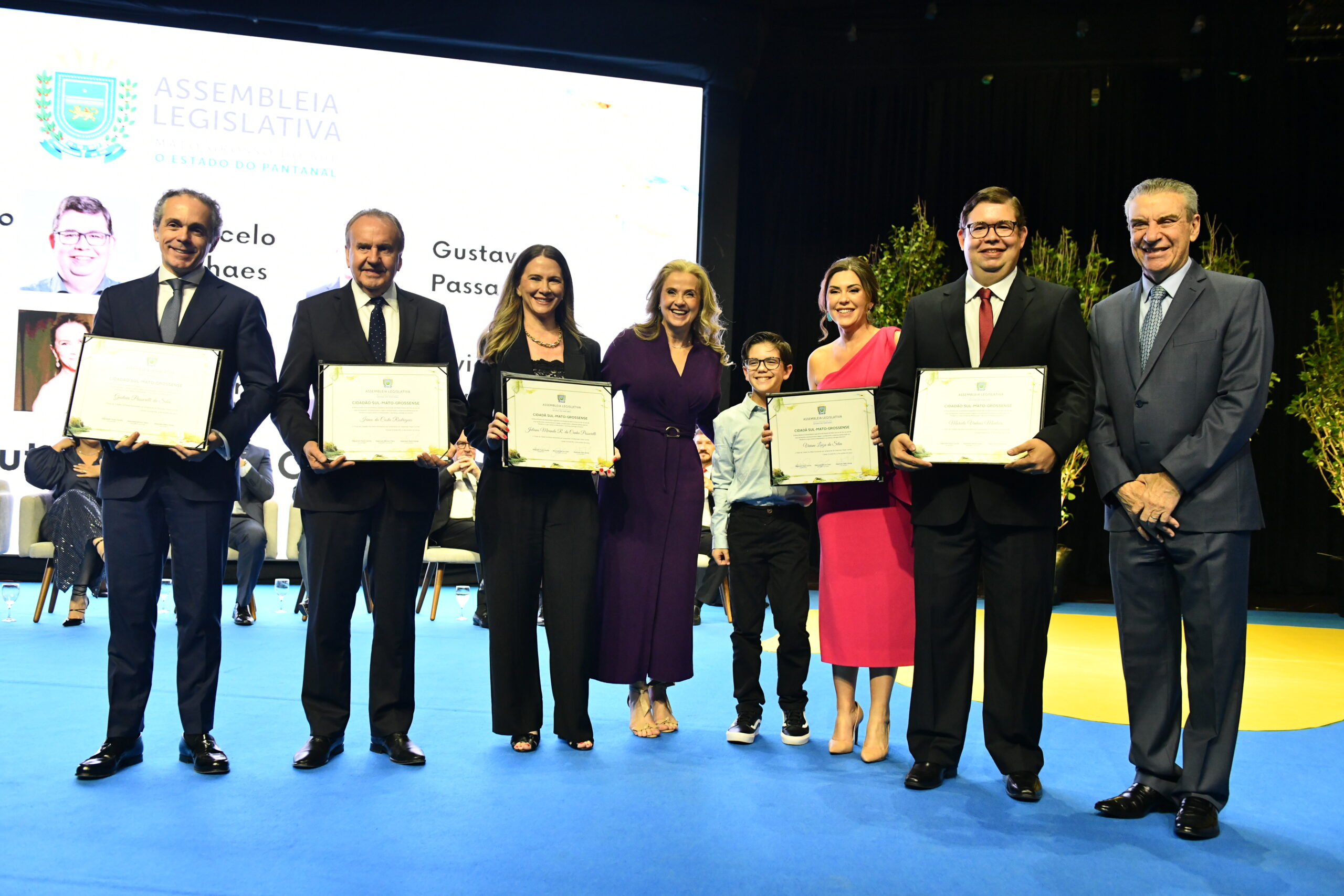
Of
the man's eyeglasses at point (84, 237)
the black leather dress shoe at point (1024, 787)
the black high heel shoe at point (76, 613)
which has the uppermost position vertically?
the man's eyeglasses at point (84, 237)

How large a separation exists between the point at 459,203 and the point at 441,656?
141 inches

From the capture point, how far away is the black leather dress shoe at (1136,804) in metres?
2.64

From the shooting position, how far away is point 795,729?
342cm

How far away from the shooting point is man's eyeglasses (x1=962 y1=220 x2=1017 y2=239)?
285 cm

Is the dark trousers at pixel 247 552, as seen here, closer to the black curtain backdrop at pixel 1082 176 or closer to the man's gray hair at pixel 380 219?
the man's gray hair at pixel 380 219

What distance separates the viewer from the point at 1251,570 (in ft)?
29.1

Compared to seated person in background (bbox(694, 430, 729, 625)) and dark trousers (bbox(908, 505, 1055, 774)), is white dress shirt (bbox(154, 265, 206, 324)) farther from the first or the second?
seated person in background (bbox(694, 430, 729, 625))

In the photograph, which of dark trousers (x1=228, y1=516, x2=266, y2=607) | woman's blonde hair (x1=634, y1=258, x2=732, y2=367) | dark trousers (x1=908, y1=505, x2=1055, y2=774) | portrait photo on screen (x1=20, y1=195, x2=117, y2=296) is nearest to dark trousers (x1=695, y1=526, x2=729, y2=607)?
dark trousers (x1=228, y1=516, x2=266, y2=607)

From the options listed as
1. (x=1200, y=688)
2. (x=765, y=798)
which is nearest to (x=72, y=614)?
(x=765, y=798)

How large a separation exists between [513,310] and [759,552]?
1221 mm

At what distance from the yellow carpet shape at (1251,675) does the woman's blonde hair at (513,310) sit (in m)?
1.79

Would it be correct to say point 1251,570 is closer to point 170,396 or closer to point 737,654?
point 737,654

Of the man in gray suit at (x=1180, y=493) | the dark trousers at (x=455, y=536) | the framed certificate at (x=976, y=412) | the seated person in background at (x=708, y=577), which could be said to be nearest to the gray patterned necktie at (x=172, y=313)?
the framed certificate at (x=976, y=412)

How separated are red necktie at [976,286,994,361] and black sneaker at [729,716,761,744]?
1488 mm
